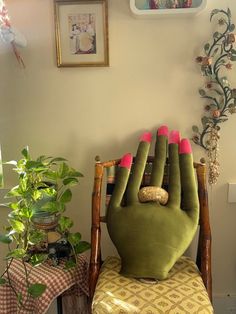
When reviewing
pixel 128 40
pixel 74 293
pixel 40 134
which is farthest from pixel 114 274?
pixel 128 40

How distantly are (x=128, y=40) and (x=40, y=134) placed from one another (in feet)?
1.98

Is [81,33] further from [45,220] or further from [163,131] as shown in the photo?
[45,220]

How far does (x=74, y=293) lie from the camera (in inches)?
55.7

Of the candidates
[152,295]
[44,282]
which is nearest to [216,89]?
[152,295]

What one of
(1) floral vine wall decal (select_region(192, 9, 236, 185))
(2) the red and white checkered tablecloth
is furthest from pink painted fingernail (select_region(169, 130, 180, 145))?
(2) the red and white checkered tablecloth

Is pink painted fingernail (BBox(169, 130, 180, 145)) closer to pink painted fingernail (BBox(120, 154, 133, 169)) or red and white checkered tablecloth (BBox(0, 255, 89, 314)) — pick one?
pink painted fingernail (BBox(120, 154, 133, 169))

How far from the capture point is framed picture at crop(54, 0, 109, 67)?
1.39 meters

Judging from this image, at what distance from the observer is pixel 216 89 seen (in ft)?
4.74

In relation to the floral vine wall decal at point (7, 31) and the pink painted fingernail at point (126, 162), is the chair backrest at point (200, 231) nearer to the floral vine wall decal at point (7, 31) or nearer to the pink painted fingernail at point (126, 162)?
the pink painted fingernail at point (126, 162)

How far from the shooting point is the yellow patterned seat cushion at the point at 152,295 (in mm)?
1062

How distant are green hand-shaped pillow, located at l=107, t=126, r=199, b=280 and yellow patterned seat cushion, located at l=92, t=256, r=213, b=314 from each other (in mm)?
45

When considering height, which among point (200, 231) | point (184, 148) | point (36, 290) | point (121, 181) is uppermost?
point (184, 148)

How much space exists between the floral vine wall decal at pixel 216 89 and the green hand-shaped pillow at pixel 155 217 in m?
0.18

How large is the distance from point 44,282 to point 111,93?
86cm
